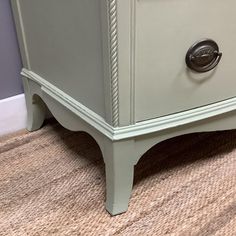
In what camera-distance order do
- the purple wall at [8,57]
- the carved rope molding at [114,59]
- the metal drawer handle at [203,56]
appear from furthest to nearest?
the purple wall at [8,57] < the metal drawer handle at [203,56] < the carved rope molding at [114,59]

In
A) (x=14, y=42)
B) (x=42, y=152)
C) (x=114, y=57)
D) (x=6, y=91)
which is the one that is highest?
(x=114, y=57)

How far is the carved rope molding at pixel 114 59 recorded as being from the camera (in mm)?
667

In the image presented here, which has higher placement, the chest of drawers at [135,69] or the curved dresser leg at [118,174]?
the chest of drawers at [135,69]

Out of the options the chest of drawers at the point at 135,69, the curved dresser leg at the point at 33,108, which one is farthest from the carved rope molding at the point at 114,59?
the curved dresser leg at the point at 33,108

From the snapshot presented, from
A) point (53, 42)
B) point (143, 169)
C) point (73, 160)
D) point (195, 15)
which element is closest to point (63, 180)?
point (73, 160)

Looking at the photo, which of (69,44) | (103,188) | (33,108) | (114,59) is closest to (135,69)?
(114,59)

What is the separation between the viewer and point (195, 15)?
735 millimetres

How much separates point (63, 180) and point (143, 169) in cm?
21

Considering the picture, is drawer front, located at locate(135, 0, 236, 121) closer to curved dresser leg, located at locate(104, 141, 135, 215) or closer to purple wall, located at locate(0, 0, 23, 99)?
curved dresser leg, located at locate(104, 141, 135, 215)

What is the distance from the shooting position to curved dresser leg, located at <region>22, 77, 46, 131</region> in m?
1.12

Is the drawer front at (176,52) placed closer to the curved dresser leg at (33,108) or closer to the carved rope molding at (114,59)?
the carved rope molding at (114,59)

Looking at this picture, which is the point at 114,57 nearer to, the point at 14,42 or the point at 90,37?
the point at 90,37

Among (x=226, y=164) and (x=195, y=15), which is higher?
(x=195, y=15)

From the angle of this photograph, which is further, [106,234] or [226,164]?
[226,164]
